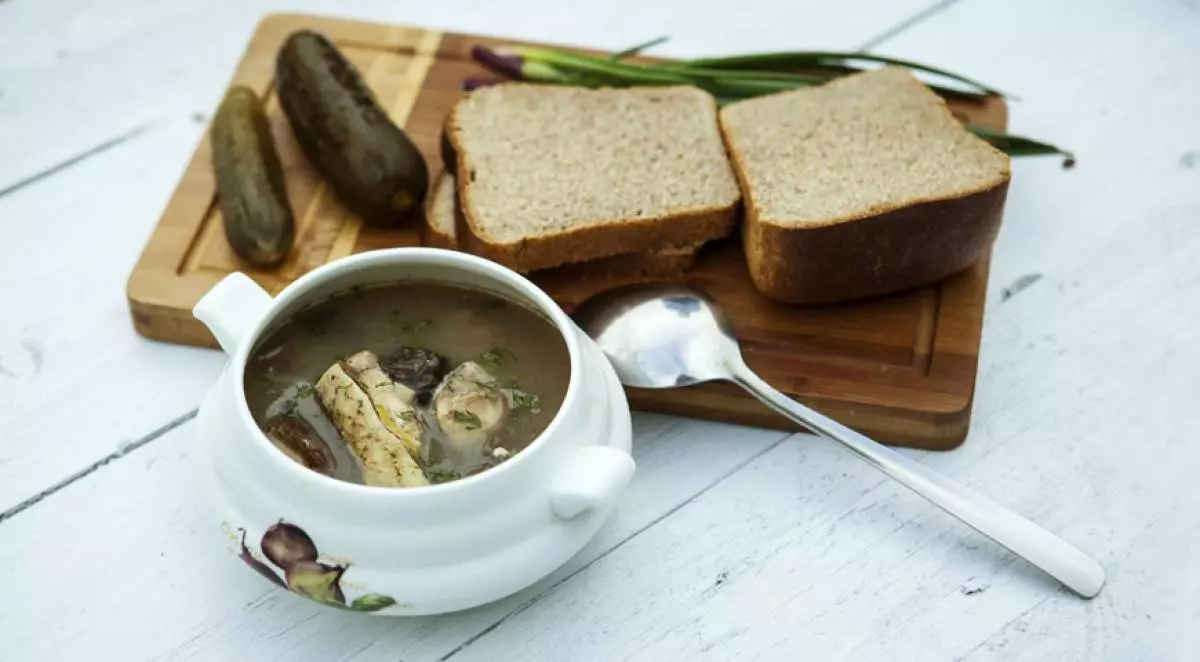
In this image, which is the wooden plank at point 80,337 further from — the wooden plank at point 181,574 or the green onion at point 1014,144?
the green onion at point 1014,144

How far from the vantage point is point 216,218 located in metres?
2.37

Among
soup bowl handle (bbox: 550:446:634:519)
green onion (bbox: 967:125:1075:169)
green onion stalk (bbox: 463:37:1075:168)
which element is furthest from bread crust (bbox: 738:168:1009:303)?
soup bowl handle (bbox: 550:446:634:519)

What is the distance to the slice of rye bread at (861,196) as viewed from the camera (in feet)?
7.08

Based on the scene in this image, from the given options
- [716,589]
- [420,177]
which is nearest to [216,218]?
[420,177]

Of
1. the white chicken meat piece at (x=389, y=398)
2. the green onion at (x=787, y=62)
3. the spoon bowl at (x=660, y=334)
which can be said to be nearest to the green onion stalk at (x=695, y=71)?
the green onion at (x=787, y=62)

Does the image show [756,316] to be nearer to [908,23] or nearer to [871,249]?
[871,249]

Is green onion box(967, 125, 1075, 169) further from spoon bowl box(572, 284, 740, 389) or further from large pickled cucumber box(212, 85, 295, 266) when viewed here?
large pickled cucumber box(212, 85, 295, 266)

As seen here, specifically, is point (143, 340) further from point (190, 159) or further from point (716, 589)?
point (716, 589)

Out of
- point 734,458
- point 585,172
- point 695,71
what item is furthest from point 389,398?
point 695,71

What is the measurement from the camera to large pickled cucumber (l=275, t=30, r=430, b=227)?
2289mm

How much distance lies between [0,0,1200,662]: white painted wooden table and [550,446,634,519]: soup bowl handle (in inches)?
10.4

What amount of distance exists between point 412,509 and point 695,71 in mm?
1243

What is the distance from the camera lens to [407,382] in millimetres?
1808

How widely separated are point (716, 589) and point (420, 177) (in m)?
0.88
